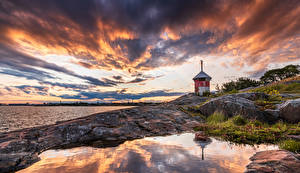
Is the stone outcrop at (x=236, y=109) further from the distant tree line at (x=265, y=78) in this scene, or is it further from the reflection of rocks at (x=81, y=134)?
the distant tree line at (x=265, y=78)

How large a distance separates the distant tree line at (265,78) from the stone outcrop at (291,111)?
40.2m

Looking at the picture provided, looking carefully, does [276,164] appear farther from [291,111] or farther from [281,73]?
[281,73]

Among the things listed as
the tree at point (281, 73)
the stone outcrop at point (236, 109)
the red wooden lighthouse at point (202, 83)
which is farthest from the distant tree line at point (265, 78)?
the stone outcrop at point (236, 109)

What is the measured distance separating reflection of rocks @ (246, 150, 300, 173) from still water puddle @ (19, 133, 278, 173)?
0.56 ft

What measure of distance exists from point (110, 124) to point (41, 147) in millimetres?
2271

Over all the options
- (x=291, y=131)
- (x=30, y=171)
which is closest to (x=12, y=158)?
(x=30, y=171)

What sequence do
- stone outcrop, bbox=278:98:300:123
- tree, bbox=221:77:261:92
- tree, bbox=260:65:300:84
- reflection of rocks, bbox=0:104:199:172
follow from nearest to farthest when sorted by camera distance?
reflection of rocks, bbox=0:104:199:172, stone outcrop, bbox=278:98:300:123, tree, bbox=221:77:261:92, tree, bbox=260:65:300:84

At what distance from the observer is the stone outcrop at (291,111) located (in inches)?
263

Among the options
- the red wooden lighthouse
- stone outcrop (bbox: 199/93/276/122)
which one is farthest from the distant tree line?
stone outcrop (bbox: 199/93/276/122)

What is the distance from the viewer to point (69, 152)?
3188 millimetres

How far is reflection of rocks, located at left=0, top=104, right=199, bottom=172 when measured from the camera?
2.89m

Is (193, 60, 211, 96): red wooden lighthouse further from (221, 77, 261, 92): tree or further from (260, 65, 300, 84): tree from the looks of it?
(260, 65, 300, 84): tree

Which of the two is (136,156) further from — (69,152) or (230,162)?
(230,162)

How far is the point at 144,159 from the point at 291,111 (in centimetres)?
847
